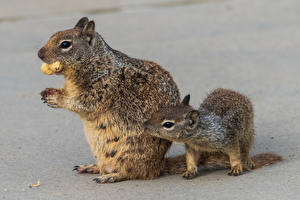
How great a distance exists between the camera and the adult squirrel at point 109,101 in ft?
20.3

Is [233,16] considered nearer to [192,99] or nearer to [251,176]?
[192,99]

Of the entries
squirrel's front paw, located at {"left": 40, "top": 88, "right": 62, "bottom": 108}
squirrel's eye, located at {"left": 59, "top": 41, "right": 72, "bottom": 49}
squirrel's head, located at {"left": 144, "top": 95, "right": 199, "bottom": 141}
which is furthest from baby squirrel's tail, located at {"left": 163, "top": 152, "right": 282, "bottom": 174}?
squirrel's eye, located at {"left": 59, "top": 41, "right": 72, "bottom": 49}

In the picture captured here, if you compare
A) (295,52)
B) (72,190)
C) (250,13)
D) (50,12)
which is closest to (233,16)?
(250,13)

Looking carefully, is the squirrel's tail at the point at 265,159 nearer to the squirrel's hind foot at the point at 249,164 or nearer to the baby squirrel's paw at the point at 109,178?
the squirrel's hind foot at the point at 249,164

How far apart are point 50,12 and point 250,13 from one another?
12.3ft

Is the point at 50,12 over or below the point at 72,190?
over

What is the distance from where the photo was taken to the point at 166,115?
6000 mm

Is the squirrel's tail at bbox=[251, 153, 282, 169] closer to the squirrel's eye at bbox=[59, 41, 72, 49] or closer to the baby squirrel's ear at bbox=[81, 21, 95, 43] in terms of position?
the baby squirrel's ear at bbox=[81, 21, 95, 43]

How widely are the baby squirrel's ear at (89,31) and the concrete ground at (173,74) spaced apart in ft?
4.33

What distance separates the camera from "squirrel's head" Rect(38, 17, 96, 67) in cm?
620

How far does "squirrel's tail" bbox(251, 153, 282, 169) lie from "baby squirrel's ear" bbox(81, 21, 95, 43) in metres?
1.96

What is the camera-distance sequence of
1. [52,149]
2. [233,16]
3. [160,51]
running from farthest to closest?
1. [233,16]
2. [160,51]
3. [52,149]

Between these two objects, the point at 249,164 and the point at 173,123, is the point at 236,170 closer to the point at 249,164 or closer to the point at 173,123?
the point at 249,164

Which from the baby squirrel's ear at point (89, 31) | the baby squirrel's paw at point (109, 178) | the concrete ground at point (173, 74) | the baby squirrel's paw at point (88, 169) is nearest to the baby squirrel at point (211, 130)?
the concrete ground at point (173, 74)
